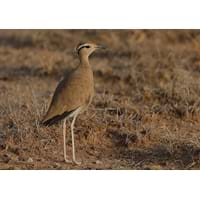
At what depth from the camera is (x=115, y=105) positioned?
8.41 metres

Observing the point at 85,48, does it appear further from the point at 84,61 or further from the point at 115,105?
the point at 115,105

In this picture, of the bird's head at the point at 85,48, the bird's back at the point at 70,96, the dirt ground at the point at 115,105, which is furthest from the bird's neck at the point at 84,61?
the dirt ground at the point at 115,105

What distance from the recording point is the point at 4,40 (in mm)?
13086

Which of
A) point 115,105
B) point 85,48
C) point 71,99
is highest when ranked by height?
point 85,48

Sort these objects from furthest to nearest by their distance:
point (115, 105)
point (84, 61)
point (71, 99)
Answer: point (115, 105) → point (84, 61) → point (71, 99)

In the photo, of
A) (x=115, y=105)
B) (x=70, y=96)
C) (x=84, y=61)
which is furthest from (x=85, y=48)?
(x=115, y=105)

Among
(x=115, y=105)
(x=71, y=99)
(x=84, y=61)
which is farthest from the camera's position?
(x=115, y=105)

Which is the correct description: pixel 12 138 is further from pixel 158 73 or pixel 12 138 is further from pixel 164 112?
pixel 158 73

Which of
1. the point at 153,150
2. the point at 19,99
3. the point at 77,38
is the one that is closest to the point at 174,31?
the point at 77,38

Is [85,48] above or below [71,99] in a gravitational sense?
above

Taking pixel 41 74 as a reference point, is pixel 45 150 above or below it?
below

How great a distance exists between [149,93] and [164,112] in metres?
0.76

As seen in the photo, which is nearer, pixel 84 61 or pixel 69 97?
pixel 69 97

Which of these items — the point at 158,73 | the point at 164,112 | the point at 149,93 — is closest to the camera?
the point at 164,112
